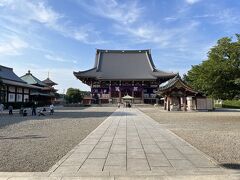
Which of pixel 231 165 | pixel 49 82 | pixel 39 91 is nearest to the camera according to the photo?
pixel 231 165

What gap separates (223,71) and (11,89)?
3237 centimetres

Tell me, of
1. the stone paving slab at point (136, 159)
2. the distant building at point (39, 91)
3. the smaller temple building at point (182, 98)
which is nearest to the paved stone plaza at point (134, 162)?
the stone paving slab at point (136, 159)

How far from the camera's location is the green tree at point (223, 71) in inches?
857

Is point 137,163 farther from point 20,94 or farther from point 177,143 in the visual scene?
point 20,94

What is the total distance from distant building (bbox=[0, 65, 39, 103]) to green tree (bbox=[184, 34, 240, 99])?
25.9m

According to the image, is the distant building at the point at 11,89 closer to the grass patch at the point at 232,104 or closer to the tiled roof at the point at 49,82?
the tiled roof at the point at 49,82

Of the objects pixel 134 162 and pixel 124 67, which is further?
pixel 124 67

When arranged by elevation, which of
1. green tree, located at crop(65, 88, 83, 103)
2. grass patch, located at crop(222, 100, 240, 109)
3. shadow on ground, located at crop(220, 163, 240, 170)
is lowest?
shadow on ground, located at crop(220, 163, 240, 170)

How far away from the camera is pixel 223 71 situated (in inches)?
867

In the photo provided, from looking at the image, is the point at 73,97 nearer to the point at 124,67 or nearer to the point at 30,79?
the point at 30,79

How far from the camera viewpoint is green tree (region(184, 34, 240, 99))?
71.4 ft

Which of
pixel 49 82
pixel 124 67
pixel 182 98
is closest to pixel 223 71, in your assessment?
pixel 182 98

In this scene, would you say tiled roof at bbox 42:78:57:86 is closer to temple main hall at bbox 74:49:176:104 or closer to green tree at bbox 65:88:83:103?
green tree at bbox 65:88:83:103

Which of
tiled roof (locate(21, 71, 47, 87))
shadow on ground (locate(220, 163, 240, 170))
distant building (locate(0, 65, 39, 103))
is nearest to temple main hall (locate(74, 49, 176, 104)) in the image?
tiled roof (locate(21, 71, 47, 87))
